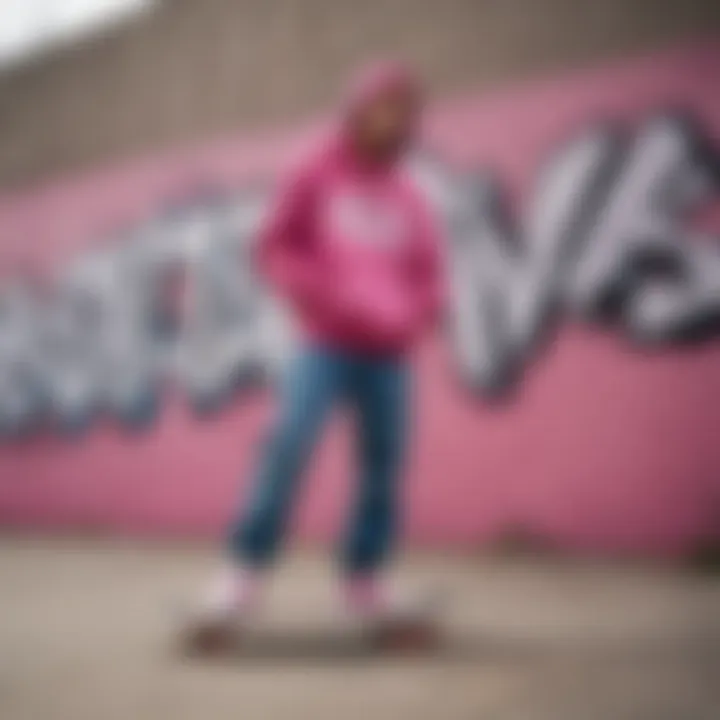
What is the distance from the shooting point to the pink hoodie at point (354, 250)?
1109 mm

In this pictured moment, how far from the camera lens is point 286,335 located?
1611mm

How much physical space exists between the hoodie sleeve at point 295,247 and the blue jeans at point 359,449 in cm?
7

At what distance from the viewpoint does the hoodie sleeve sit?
1117 mm

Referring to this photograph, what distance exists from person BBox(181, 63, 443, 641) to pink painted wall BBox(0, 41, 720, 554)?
13 centimetres

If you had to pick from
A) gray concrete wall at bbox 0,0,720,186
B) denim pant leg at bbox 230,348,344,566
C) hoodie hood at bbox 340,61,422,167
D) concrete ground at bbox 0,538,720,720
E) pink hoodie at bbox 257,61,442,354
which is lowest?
concrete ground at bbox 0,538,720,720

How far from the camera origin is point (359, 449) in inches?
45.6

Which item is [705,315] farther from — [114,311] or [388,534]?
[114,311]

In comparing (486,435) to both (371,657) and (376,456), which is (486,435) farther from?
(371,657)

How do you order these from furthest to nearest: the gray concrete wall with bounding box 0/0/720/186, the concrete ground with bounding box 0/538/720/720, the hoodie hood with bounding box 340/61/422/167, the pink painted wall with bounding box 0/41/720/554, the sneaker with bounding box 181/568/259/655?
the gray concrete wall with bounding box 0/0/720/186 < the pink painted wall with bounding box 0/41/720/554 < the hoodie hood with bounding box 340/61/422/167 < the sneaker with bounding box 181/568/259/655 < the concrete ground with bounding box 0/538/720/720

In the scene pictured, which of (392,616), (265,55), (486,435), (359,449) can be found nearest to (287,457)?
(359,449)

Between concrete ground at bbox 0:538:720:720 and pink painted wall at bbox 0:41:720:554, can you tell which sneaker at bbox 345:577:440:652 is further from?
pink painted wall at bbox 0:41:720:554

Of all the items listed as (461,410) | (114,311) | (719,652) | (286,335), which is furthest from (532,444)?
(114,311)

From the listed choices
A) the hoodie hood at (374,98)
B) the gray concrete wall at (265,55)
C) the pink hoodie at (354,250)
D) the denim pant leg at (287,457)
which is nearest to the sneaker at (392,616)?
the denim pant leg at (287,457)

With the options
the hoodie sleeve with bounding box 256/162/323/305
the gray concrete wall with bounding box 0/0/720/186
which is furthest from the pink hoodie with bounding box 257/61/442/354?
the gray concrete wall with bounding box 0/0/720/186
